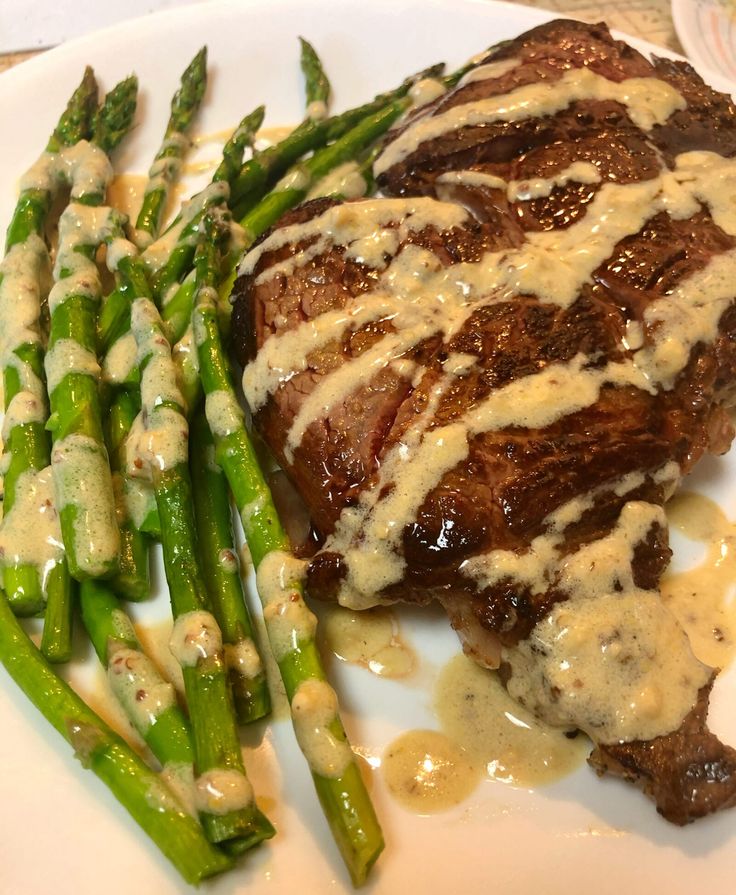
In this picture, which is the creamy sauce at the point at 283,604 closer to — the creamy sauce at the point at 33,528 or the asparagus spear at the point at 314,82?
the creamy sauce at the point at 33,528

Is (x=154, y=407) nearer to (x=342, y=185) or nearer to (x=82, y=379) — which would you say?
(x=82, y=379)

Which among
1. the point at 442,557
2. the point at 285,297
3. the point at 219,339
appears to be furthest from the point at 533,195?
the point at 442,557

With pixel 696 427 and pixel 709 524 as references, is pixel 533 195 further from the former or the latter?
pixel 709 524

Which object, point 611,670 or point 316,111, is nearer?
point 611,670

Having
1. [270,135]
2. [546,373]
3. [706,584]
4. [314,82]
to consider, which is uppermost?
[314,82]

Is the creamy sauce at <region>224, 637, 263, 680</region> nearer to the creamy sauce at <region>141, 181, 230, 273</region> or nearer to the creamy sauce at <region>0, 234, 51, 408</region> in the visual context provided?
the creamy sauce at <region>0, 234, 51, 408</region>

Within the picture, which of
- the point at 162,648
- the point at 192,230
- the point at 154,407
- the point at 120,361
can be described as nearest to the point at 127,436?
the point at 154,407
